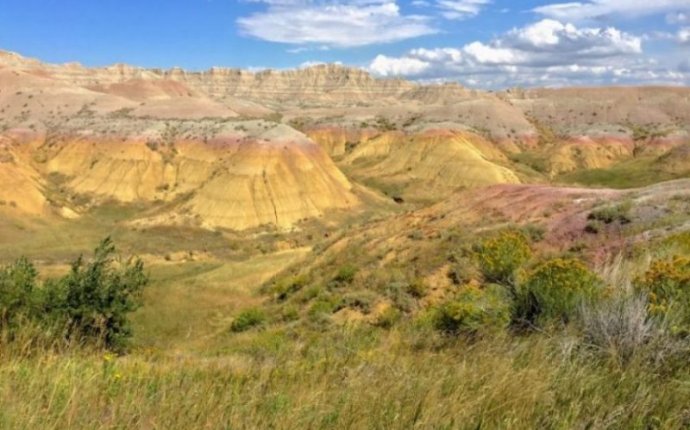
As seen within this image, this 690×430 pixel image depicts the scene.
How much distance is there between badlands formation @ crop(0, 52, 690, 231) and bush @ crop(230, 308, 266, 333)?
38505 mm

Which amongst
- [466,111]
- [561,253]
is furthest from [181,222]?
[466,111]

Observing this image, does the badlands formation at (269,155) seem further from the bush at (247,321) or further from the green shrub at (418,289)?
the green shrub at (418,289)

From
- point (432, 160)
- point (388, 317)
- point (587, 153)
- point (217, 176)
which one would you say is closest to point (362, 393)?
point (388, 317)

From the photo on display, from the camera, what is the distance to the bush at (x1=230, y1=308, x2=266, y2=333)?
69.7ft

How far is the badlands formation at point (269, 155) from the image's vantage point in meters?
63.2

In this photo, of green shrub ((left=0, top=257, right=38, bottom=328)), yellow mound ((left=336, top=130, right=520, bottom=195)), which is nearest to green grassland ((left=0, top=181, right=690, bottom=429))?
green shrub ((left=0, top=257, right=38, bottom=328))

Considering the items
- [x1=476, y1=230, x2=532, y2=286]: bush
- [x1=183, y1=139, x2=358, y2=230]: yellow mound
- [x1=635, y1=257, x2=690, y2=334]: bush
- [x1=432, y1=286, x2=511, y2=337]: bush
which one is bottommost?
[x1=183, y1=139, x2=358, y2=230]: yellow mound

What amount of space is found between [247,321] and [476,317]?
14.5 m

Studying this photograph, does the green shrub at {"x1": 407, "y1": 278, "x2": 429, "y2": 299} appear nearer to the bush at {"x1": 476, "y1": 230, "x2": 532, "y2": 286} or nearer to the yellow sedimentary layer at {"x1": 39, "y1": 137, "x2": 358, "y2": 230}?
the bush at {"x1": 476, "y1": 230, "x2": 532, "y2": 286}

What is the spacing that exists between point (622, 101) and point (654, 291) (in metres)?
151

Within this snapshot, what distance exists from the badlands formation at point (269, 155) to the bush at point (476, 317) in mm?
51336

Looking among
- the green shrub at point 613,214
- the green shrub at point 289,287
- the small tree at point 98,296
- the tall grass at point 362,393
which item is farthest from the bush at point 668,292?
the green shrub at point 289,287

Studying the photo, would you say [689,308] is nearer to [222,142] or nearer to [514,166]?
[222,142]

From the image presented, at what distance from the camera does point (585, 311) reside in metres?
6.11
